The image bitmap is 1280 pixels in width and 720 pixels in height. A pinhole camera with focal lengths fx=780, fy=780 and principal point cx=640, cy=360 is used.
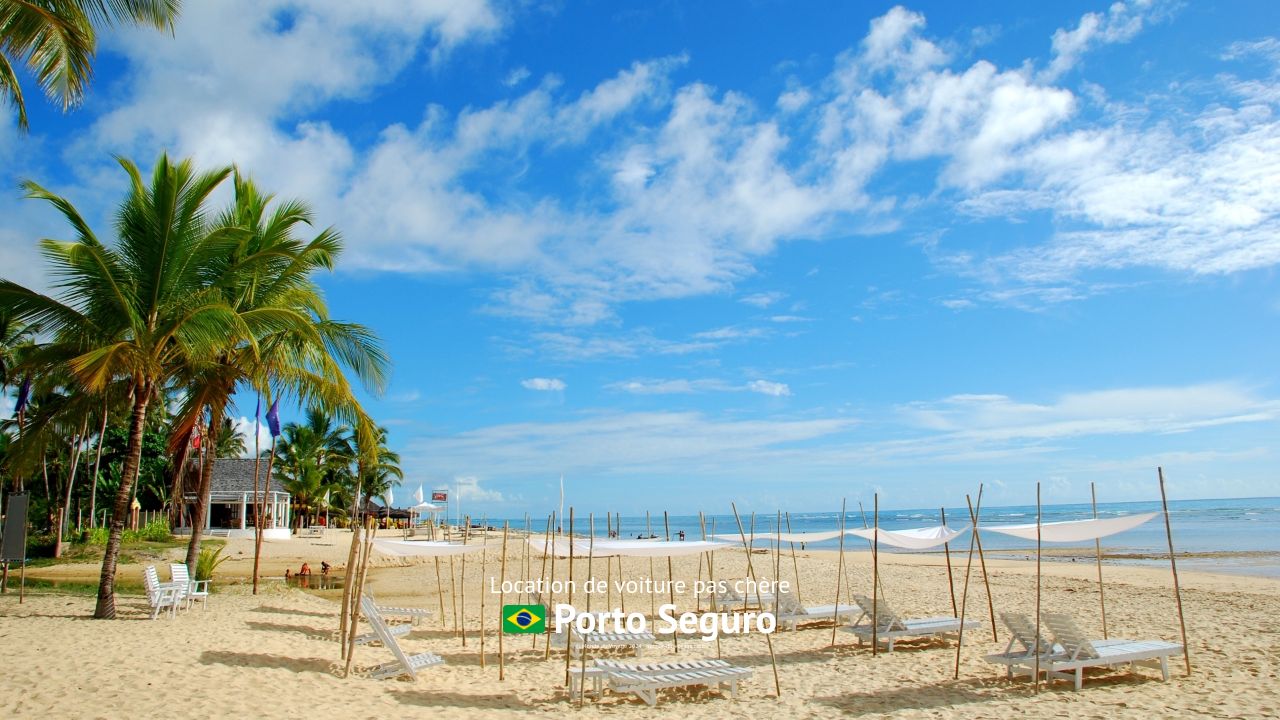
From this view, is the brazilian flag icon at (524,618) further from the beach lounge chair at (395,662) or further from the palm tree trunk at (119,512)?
the palm tree trunk at (119,512)

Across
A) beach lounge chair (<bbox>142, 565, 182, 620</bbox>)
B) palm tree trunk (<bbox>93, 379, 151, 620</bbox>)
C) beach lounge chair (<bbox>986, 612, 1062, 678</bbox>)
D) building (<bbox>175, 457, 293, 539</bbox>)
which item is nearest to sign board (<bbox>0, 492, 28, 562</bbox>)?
palm tree trunk (<bbox>93, 379, 151, 620</bbox>)

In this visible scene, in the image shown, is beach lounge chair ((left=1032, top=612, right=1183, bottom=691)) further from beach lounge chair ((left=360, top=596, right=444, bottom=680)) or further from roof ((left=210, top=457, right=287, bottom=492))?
roof ((left=210, top=457, right=287, bottom=492))

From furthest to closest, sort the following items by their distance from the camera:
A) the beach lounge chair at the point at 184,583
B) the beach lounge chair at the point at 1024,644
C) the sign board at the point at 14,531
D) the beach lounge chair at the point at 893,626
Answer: the sign board at the point at 14,531, the beach lounge chair at the point at 184,583, the beach lounge chair at the point at 893,626, the beach lounge chair at the point at 1024,644

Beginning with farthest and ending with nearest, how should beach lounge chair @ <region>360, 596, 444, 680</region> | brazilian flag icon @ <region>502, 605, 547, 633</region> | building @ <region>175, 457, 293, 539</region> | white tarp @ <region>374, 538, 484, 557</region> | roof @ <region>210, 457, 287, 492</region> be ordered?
roof @ <region>210, 457, 287, 492</region> → building @ <region>175, 457, 293, 539</region> → white tarp @ <region>374, 538, 484, 557</region> → brazilian flag icon @ <region>502, 605, 547, 633</region> → beach lounge chair @ <region>360, 596, 444, 680</region>

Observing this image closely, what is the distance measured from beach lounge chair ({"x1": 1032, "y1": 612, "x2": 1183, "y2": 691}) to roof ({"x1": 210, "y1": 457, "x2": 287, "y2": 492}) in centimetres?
3602

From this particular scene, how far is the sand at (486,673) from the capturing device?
6.89 meters

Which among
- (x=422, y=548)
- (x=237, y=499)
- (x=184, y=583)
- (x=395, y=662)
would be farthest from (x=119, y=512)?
(x=237, y=499)

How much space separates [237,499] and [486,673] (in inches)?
1295

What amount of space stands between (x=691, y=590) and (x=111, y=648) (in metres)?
12.9

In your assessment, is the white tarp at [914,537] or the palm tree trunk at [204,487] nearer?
the white tarp at [914,537]

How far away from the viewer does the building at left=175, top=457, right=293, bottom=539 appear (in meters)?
35.7

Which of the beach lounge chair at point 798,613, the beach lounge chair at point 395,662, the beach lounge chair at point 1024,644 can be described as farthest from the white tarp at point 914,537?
the beach lounge chair at point 395,662

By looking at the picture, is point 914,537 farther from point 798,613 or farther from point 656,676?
point 656,676

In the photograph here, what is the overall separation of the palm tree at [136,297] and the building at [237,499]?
24800 millimetres
